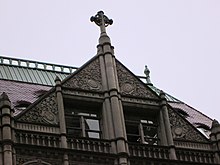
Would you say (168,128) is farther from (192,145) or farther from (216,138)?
(216,138)

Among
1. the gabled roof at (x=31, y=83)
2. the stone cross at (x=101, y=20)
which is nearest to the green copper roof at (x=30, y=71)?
the gabled roof at (x=31, y=83)

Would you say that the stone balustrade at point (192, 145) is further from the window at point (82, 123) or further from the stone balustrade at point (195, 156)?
the window at point (82, 123)

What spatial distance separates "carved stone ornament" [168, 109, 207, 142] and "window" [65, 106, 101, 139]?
3899 mm

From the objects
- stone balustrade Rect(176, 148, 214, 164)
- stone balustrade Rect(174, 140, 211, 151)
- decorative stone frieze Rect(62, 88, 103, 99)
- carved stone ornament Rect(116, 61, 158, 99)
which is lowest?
stone balustrade Rect(176, 148, 214, 164)

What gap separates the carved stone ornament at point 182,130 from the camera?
129ft

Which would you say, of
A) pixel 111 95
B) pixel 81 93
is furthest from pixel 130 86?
pixel 81 93

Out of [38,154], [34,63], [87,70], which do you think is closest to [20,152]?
[38,154]

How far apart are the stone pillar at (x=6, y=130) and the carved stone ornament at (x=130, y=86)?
21.5 ft

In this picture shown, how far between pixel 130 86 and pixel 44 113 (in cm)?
540

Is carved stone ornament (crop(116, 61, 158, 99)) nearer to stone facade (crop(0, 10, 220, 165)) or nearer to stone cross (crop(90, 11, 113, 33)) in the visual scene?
stone facade (crop(0, 10, 220, 165))

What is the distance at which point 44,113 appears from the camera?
36938 millimetres

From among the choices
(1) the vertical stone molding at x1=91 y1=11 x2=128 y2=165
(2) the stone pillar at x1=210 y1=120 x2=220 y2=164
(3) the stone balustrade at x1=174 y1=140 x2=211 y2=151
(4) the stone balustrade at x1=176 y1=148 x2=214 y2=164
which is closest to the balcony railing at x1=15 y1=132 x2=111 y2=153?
(1) the vertical stone molding at x1=91 y1=11 x2=128 y2=165

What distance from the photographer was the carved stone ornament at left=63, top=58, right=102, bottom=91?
128 feet

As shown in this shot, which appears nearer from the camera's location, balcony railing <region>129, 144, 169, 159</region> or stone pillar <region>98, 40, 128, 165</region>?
stone pillar <region>98, 40, 128, 165</region>
